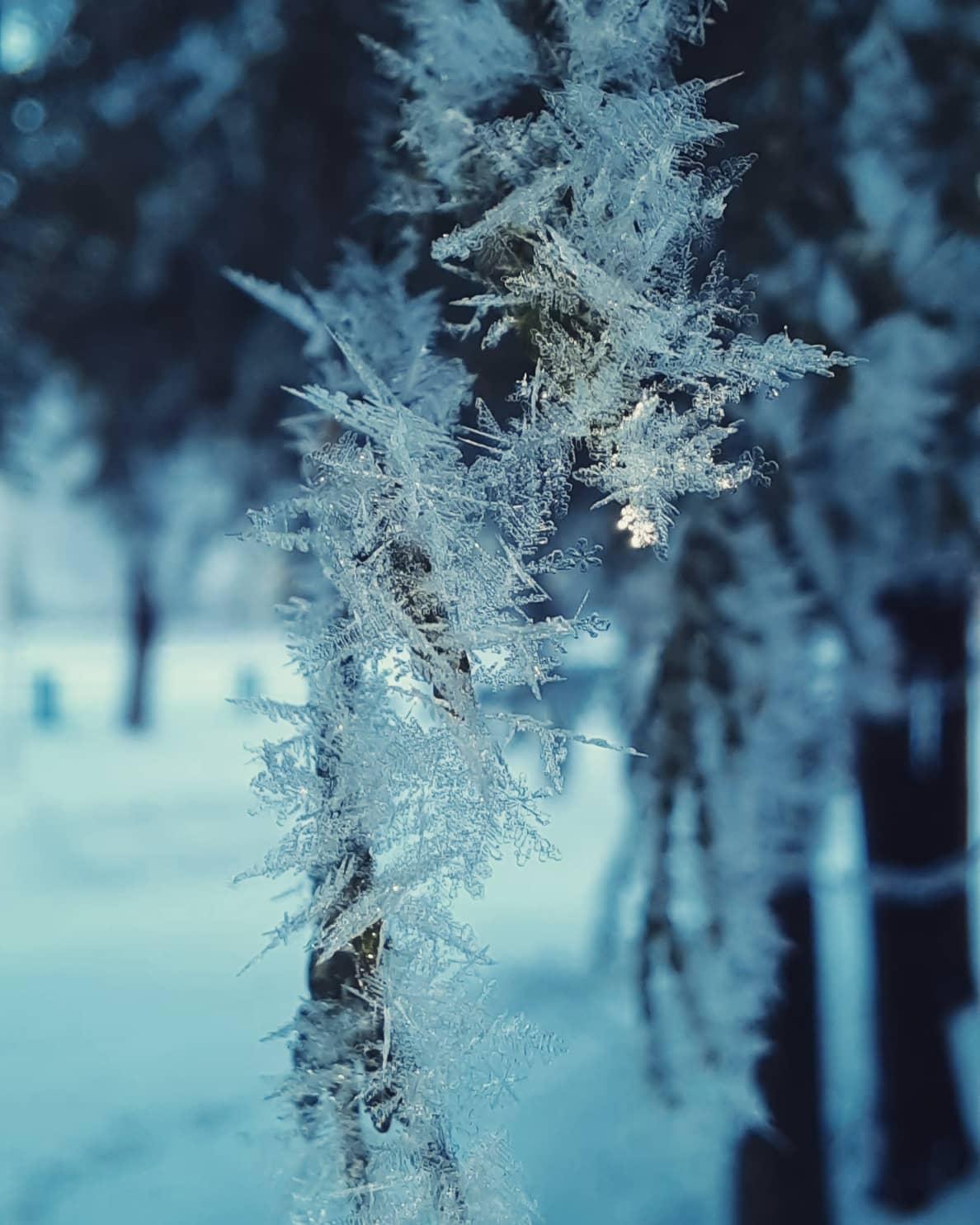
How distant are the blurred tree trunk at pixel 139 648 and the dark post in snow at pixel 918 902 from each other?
27.3ft

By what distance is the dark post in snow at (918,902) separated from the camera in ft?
11.1

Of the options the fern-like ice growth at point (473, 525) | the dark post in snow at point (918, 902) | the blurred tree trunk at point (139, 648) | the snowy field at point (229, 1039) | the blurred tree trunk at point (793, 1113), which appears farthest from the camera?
the blurred tree trunk at point (139, 648)

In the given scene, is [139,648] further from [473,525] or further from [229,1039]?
[473,525]

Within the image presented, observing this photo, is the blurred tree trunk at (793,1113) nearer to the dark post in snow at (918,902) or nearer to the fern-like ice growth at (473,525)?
the dark post in snow at (918,902)

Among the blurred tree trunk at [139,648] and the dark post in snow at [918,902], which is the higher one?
the blurred tree trunk at [139,648]

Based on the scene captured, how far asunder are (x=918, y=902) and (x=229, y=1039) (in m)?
2.27

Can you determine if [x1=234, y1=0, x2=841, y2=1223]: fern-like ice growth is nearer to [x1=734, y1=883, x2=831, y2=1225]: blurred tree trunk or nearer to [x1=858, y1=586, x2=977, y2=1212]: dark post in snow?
[x1=734, y1=883, x2=831, y2=1225]: blurred tree trunk

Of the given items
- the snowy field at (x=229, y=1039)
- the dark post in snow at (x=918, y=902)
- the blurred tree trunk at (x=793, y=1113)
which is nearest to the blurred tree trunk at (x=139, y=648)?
the snowy field at (x=229, y=1039)

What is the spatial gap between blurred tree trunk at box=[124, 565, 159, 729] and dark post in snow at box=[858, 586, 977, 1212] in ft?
27.3

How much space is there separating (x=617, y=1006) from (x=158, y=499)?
3212 mm

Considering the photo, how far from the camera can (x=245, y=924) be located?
64.7 inches

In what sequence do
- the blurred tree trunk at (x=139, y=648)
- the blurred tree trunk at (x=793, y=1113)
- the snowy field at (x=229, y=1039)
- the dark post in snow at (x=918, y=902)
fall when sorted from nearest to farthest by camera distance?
the snowy field at (x=229, y=1039) < the blurred tree trunk at (x=793, y=1113) < the dark post in snow at (x=918, y=902) < the blurred tree trunk at (x=139, y=648)

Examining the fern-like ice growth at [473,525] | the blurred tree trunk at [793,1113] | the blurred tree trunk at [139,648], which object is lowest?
the blurred tree trunk at [793,1113]

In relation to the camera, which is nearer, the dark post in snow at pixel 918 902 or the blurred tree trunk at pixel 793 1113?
the blurred tree trunk at pixel 793 1113
